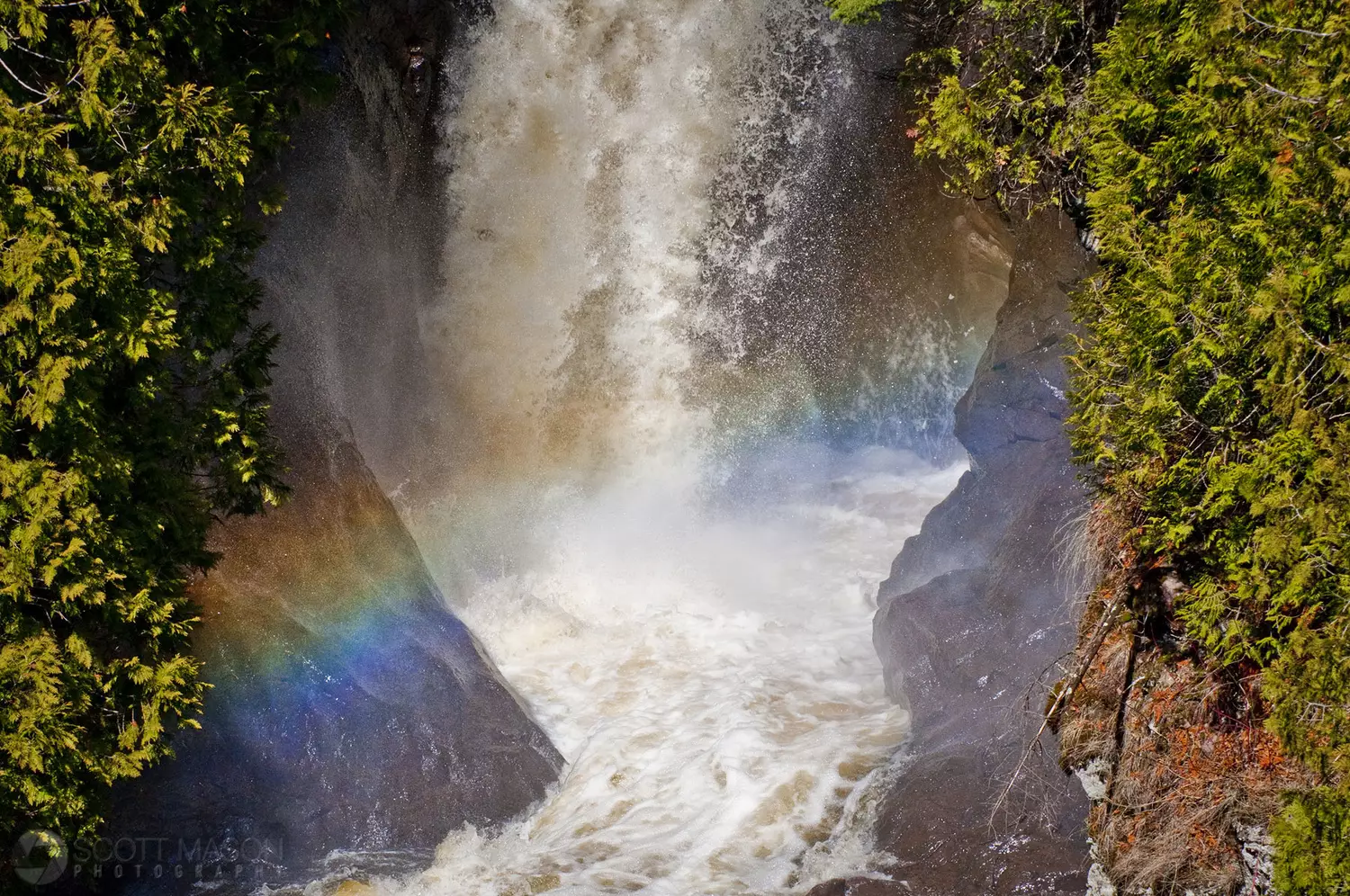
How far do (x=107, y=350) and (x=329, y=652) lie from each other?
11.4 ft

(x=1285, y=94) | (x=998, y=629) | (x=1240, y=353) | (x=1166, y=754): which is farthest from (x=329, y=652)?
(x=1285, y=94)

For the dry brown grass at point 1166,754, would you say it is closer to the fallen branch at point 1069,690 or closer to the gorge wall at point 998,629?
the fallen branch at point 1069,690

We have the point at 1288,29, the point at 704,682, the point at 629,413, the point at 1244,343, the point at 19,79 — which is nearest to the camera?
the point at 1288,29

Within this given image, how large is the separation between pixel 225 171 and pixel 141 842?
4766 mm

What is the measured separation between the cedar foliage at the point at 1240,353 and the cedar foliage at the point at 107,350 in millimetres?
5714

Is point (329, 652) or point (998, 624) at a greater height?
point (329, 652)

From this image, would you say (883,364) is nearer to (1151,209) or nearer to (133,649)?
(1151,209)

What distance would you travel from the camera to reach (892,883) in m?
6.70

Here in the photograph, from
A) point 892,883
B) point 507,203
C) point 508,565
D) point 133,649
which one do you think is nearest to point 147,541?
point 133,649

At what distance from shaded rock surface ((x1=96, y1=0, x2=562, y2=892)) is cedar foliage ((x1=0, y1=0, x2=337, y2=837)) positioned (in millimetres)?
847

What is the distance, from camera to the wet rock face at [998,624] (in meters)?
6.64

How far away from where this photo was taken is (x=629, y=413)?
575 inches

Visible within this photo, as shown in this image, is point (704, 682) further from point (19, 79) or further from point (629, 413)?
point (19, 79)

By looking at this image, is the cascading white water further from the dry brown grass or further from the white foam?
the dry brown grass
